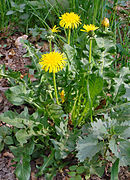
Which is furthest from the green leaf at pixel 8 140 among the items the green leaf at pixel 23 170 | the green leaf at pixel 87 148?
the green leaf at pixel 87 148

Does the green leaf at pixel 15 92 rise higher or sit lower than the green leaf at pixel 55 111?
higher

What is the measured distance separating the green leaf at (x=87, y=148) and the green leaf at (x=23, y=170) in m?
0.38

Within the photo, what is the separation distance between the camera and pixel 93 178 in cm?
158

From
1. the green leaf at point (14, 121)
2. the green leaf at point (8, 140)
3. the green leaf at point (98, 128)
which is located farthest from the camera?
the green leaf at point (8, 140)

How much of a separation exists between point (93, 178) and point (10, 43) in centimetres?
189

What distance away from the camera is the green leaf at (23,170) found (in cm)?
148

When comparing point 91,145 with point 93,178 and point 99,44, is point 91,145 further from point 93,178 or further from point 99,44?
point 99,44

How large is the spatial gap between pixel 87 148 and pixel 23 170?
47 cm

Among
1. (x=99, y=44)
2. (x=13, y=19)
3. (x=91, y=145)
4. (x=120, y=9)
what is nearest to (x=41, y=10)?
(x=13, y=19)

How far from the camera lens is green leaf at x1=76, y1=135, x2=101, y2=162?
1353mm

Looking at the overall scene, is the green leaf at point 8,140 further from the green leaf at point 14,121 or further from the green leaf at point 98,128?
the green leaf at point 98,128

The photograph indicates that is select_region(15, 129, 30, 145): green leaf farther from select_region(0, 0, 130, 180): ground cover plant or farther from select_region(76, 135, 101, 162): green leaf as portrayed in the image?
select_region(76, 135, 101, 162): green leaf

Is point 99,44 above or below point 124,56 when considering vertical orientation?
above

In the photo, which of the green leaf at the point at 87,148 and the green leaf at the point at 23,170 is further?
the green leaf at the point at 23,170
